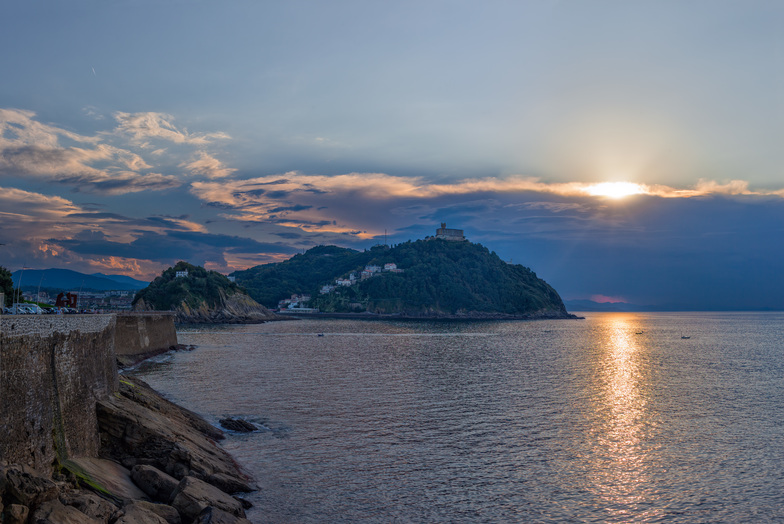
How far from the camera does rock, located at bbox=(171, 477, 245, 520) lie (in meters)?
15.0

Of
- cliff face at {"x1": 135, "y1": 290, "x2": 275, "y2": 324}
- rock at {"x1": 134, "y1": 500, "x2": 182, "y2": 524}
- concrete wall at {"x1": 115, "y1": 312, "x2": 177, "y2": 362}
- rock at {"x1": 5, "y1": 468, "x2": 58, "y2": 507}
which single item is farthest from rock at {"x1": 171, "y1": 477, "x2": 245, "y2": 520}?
cliff face at {"x1": 135, "y1": 290, "x2": 275, "y2": 324}

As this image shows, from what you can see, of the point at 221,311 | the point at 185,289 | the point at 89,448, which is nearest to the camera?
the point at 89,448

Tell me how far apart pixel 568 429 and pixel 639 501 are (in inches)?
398

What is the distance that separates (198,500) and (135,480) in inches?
132

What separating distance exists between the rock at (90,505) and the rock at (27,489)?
60 cm

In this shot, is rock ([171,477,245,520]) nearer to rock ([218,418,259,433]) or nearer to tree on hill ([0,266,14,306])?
rock ([218,418,259,433])

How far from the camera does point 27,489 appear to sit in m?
11.8

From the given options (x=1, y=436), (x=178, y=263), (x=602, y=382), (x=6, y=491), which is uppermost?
(x=178, y=263)

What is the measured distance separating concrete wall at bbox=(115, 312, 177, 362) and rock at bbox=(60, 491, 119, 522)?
41.3 meters

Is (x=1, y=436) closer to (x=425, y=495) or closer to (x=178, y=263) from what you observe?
(x=425, y=495)

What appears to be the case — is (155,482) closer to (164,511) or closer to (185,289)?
(164,511)

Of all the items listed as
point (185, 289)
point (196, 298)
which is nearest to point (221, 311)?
point (196, 298)

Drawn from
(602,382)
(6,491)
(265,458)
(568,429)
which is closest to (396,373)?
(602,382)

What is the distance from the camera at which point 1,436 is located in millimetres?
13086
